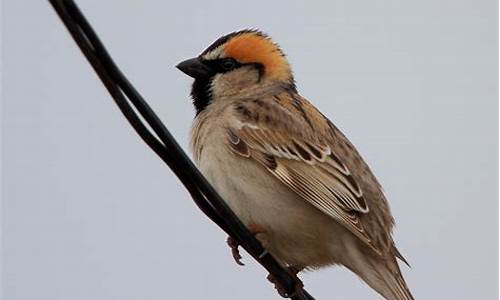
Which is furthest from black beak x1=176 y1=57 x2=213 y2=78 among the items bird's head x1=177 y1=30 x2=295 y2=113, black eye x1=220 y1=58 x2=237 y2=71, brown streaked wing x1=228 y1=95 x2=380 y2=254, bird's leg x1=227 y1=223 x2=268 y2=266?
bird's leg x1=227 y1=223 x2=268 y2=266

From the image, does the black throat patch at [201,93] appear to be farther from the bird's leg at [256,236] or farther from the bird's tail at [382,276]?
the bird's tail at [382,276]

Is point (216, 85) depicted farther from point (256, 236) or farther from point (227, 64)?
point (256, 236)

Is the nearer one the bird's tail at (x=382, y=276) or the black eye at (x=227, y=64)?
the bird's tail at (x=382, y=276)

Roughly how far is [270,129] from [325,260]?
975 millimetres

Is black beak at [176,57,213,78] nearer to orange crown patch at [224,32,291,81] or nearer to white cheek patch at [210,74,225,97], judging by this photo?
white cheek patch at [210,74,225,97]

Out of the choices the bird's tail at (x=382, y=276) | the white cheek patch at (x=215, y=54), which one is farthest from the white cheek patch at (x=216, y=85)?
the bird's tail at (x=382, y=276)

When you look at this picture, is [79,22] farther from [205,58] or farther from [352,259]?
[205,58]

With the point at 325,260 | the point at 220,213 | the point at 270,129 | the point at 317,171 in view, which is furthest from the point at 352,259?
the point at 220,213

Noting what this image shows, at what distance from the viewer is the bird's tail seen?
5609mm

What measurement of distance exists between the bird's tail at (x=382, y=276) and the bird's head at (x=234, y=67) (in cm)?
174

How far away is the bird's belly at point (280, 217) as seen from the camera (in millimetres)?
5648

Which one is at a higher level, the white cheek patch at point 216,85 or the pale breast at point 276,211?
the white cheek patch at point 216,85

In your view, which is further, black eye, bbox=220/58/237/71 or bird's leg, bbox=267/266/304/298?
black eye, bbox=220/58/237/71

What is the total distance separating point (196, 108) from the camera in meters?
6.75
